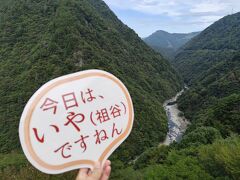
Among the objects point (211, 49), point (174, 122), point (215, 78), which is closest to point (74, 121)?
point (174, 122)

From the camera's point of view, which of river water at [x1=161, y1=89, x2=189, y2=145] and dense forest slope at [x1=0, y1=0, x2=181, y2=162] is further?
river water at [x1=161, y1=89, x2=189, y2=145]

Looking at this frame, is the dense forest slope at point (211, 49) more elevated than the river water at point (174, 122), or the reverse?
the dense forest slope at point (211, 49)

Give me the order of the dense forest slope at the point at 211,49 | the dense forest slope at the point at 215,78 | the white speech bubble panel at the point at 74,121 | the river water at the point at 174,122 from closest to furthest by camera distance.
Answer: the white speech bubble panel at the point at 74,121 < the dense forest slope at the point at 215,78 < the river water at the point at 174,122 < the dense forest slope at the point at 211,49

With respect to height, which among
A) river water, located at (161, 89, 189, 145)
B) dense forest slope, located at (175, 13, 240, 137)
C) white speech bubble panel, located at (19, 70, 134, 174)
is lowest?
river water, located at (161, 89, 189, 145)

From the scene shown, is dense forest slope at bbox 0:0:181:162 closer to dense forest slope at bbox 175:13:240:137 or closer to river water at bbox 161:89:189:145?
river water at bbox 161:89:189:145

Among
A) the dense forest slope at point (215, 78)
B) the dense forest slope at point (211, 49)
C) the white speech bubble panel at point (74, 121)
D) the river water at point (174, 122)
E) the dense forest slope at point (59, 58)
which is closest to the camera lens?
the white speech bubble panel at point (74, 121)

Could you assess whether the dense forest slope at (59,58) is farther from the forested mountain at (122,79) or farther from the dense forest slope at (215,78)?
the dense forest slope at (215,78)

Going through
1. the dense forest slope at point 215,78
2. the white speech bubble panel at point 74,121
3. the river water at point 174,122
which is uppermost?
the white speech bubble panel at point 74,121

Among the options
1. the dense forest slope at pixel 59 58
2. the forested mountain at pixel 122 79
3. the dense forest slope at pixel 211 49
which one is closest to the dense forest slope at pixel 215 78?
the dense forest slope at pixel 211 49

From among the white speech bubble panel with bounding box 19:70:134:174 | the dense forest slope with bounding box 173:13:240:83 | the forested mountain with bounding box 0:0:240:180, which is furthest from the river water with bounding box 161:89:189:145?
the white speech bubble panel with bounding box 19:70:134:174
